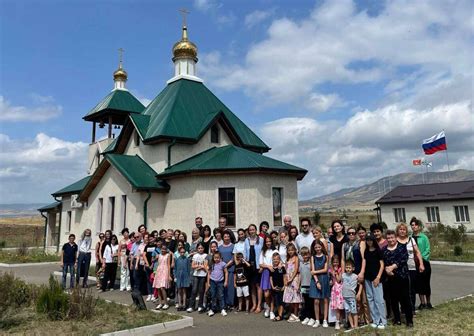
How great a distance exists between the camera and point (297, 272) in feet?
24.1

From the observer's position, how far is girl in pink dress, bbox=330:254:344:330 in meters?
6.77

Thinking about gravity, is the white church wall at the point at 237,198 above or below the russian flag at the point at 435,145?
below

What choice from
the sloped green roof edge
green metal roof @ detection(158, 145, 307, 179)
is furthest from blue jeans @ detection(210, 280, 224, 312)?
the sloped green roof edge

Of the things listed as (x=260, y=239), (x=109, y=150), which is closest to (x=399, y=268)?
(x=260, y=239)

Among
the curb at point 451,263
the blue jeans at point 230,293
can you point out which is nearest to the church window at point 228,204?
the blue jeans at point 230,293

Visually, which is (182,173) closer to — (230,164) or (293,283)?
(230,164)

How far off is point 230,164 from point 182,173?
2.13 m

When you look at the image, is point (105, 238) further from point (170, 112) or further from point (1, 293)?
point (170, 112)

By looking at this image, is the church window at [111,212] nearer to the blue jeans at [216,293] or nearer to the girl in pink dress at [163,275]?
the girl in pink dress at [163,275]

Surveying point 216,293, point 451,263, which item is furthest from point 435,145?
point 216,293

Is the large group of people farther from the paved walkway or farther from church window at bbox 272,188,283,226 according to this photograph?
church window at bbox 272,188,283,226

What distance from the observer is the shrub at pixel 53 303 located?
7246 mm

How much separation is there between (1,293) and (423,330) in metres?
8.28

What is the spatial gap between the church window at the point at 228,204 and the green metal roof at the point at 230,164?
39.8 inches
